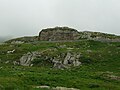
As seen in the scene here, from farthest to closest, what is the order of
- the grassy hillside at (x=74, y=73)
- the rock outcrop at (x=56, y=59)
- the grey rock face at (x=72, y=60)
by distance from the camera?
the grey rock face at (x=72, y=60), the rock outcrop at (x=56, y=59), the grassy hillside at (x=74, y=73)

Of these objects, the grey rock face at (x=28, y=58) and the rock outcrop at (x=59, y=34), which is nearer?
the grey rock face at (x=28, y=58)

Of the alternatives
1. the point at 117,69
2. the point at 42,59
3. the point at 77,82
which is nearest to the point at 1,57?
the point at 42,59

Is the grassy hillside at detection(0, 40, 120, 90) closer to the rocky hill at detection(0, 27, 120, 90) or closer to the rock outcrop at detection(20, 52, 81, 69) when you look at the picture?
the rocky hill at detection(0, 27, 120, 90)

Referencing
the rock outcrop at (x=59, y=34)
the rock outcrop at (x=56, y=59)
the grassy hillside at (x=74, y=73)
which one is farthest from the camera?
the rock outcrop at (x=59, y=34)

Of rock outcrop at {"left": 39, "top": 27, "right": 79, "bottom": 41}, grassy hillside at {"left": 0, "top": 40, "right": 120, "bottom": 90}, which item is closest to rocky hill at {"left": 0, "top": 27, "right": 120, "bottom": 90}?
grassy hillside at {"left": 0, "top": 40, "right": 120, "bottom": 90}

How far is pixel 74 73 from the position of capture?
59.9 metres

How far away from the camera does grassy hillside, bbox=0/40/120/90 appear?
44.5 metres

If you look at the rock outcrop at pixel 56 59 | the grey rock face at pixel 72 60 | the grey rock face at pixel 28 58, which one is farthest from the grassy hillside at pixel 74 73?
the grey rock face at pixel 28 58

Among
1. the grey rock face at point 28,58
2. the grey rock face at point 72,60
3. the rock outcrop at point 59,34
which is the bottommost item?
the rock outcrop at point 59,34

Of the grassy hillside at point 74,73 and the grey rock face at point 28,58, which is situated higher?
the grassy hillside at point 74,73

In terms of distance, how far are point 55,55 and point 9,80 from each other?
5056 centimetres

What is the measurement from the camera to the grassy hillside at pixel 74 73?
4453cm

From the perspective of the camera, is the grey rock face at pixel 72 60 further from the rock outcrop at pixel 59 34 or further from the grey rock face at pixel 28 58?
the rock outcrop at pixel 59 34

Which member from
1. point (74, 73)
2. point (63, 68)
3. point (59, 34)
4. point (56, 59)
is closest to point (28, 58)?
point (56, 59)
